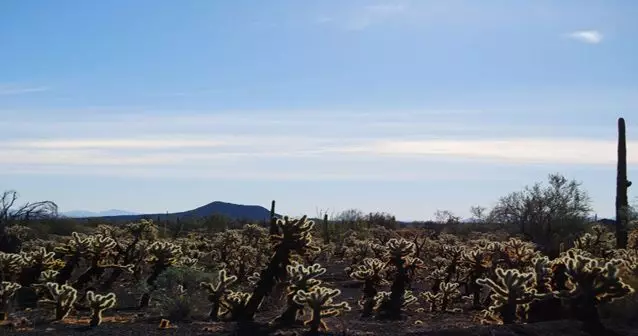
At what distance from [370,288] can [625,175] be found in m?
13.7

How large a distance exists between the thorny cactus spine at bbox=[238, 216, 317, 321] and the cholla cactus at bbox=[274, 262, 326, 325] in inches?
9.5

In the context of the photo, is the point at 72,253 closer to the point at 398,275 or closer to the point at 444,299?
the point at 398,275

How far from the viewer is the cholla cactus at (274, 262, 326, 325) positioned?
502 inches

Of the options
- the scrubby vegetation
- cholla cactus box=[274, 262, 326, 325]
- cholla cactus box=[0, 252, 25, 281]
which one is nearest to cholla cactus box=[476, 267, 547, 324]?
the scrubby vegetation

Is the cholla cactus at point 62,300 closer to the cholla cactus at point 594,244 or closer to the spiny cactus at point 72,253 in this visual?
the spiny cactus at point 72,253

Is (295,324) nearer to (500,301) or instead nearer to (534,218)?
(500,301)

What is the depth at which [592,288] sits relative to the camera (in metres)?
12.5

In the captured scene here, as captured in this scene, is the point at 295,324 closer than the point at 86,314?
Yes

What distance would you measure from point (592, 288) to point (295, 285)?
495 centimetres

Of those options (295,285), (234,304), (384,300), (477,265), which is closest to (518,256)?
(477,265)

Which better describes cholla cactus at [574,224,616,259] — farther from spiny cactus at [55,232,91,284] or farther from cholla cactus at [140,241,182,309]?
spiny cactus at [55,232,91,284]

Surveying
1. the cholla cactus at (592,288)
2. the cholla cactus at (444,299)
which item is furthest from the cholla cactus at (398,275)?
the cholla cactus at (592,288)

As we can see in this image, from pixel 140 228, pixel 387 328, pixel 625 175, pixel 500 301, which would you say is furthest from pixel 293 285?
pixel 625 175

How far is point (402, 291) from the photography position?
16234mm
